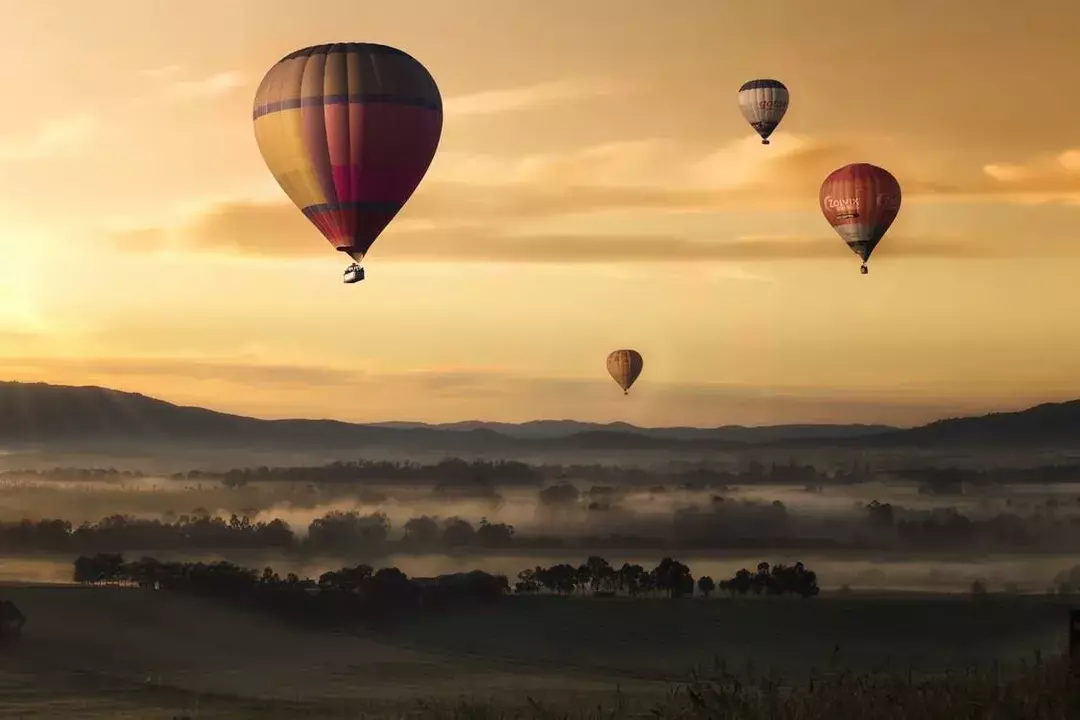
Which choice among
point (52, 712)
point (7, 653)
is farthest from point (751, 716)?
point (7, 653)

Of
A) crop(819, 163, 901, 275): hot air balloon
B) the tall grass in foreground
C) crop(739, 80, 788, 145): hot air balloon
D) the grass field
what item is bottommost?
the grass field

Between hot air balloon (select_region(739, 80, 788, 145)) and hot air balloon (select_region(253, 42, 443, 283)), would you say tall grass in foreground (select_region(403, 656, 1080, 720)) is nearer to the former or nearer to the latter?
hot air balloon (select_region(253, 42, 443, 283))

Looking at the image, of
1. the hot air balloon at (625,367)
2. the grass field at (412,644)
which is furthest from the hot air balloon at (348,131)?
the hot air balloon at (625,367)

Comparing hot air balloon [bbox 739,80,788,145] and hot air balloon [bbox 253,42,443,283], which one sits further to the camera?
hot air balloon [bbox 739,80,788,145]

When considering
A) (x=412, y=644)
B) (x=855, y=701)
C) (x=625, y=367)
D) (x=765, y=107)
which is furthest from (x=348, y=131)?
(x=412, y=644)

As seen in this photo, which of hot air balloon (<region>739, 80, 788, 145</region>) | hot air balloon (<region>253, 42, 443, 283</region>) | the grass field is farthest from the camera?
hot air balloon (<region>739, 80, 788, 145</region>)

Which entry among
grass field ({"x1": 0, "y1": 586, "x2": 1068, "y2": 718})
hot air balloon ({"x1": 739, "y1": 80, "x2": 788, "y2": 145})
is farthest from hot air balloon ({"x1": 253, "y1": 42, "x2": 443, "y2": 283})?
hot air balloon ({"x1": 739, "y1": 80, "x2": 788, "y2": 145})

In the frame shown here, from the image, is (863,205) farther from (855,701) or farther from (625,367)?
(855,701)
